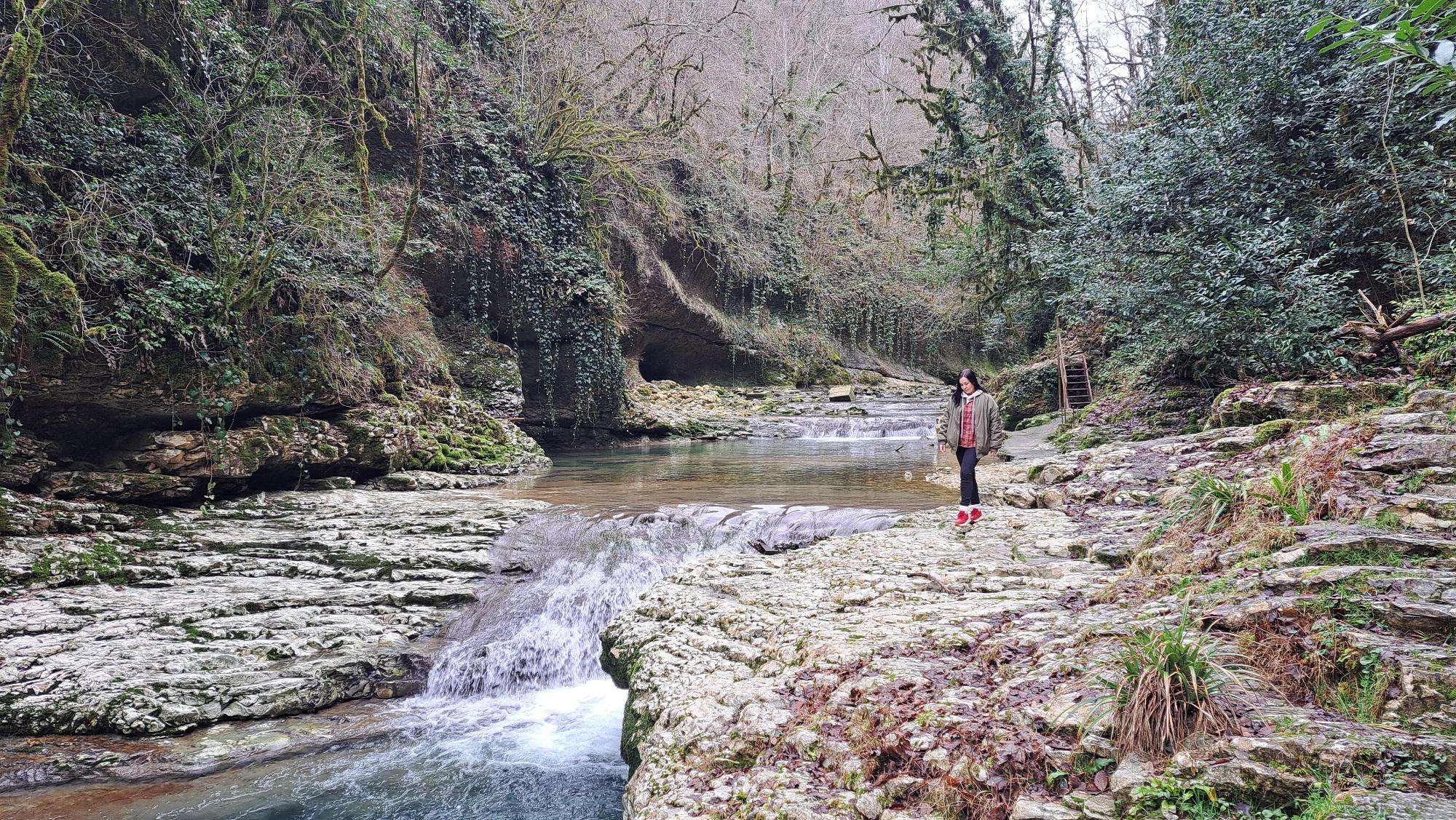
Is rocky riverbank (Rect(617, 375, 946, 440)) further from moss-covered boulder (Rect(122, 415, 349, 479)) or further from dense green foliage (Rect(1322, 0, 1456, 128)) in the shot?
dense green foliage (Rect(1322, 0, 1456, 128))

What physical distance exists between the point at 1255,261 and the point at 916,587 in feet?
21.1

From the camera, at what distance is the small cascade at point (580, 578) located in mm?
5297

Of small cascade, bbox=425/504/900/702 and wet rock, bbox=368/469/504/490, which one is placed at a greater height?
wet rock, bbox=368/469/504/490

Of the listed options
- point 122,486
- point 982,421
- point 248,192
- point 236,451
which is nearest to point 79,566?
point 122,486

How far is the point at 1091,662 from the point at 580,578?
4831 mm

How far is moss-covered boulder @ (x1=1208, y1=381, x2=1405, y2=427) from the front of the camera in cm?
597

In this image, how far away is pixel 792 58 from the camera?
26.0m

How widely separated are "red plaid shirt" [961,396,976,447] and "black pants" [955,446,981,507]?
61mm

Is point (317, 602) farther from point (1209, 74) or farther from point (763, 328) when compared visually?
point (763, 328)

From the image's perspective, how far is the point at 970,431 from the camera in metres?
6.30

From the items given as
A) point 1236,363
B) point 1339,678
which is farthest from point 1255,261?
point 1339,678

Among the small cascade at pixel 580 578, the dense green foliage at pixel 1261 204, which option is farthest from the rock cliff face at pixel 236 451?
the dense green foliage at pixel 1261 204

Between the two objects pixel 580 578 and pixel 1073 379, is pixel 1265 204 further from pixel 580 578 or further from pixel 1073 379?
pixel 580 578

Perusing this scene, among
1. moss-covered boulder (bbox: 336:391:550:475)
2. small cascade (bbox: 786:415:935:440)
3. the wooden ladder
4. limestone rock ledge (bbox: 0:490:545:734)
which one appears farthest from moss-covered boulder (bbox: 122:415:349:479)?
the wooden ladder
